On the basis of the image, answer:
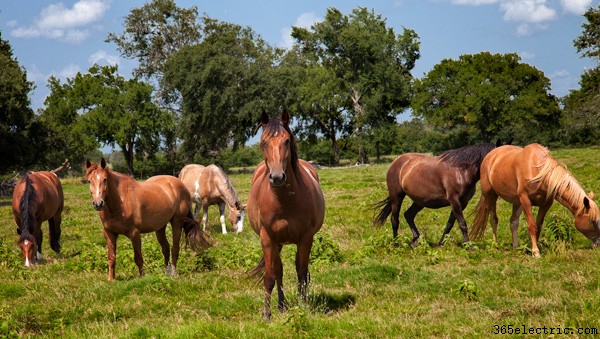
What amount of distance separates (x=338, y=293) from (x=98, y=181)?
4290 mm

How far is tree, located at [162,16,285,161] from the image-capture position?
166 ft

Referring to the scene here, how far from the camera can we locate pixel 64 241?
1520 cm

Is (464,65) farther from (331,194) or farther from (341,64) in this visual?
(331,194)

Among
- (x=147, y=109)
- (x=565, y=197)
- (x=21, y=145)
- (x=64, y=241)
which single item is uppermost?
(x=147, y=109)

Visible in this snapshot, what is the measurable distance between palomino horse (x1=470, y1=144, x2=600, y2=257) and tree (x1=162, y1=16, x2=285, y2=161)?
3956cm

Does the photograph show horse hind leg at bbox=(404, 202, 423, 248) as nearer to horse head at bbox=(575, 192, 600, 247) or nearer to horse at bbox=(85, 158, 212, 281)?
horse head at bbox=(575, 192, 600, 247)

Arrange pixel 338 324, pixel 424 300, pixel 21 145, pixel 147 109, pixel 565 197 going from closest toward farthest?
pixel 338 324
pixel 424 300
pixel 565 197
pixel 21 145
pixel 147 109

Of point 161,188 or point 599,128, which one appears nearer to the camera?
point 161,188

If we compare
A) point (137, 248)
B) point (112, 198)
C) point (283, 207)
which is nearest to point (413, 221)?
point (137, 248)

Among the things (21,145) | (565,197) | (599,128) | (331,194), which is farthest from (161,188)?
(599,128)

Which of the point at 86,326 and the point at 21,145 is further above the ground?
the point at 21,145

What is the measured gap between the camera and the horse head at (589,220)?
9461 millimetres

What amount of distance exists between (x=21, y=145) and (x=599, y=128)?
175ft

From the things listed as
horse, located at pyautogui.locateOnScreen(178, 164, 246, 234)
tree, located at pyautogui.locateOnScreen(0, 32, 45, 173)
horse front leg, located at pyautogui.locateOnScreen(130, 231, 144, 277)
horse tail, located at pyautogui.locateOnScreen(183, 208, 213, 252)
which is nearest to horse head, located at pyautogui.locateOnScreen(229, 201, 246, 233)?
horse, located at pyautogui.locateOnScreen(178, 164, 246, 234)
